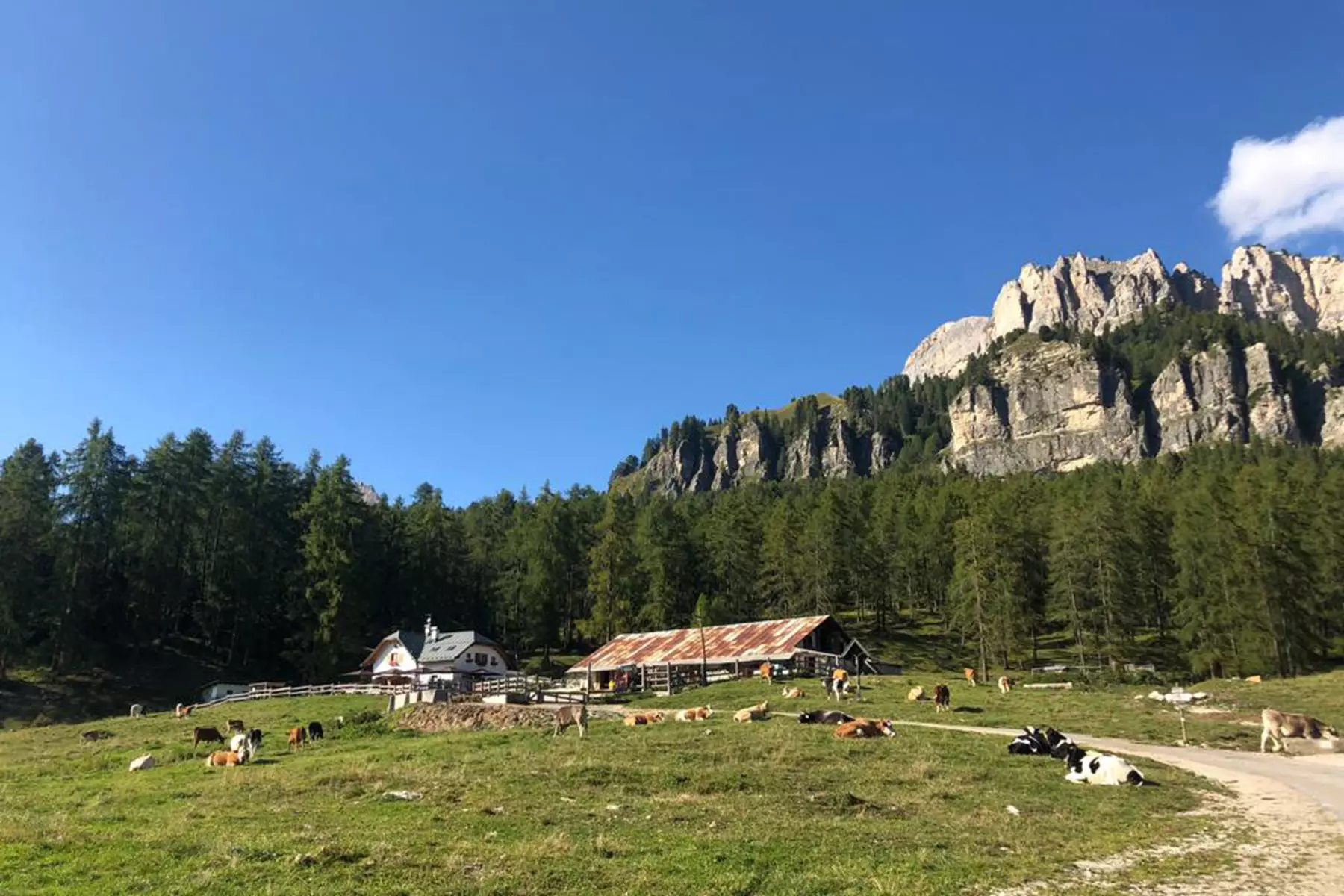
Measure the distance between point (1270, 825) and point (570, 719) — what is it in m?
24.2

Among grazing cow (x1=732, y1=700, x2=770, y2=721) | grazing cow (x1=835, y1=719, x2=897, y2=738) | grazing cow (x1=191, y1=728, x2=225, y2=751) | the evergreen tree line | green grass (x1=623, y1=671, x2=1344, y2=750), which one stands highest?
the evergreen tree line

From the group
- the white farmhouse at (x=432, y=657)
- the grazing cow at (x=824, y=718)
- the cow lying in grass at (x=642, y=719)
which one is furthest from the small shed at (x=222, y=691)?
the grazing cow at (x=824, y=718)

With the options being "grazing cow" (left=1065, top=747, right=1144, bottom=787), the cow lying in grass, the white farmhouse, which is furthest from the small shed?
"grazing cow" (left=1065, top=747, right=1144, bottom=787)

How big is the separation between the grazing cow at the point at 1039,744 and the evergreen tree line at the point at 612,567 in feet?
126

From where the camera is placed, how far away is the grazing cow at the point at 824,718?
31188mm

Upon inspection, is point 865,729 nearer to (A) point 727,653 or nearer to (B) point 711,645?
(A) point 727,653

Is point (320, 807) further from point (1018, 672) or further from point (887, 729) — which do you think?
point (1018, 672)

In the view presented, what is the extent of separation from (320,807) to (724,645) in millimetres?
43795

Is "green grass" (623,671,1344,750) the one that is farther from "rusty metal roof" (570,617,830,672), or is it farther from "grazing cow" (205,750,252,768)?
"grazing cow" (205,750,252,768)

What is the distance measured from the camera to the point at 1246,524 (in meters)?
65.4

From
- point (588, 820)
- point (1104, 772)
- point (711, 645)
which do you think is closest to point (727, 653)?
point (711, 645)

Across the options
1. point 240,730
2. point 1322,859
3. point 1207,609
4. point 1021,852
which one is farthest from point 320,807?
point 1207,609

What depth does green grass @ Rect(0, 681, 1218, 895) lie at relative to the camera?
403 inches

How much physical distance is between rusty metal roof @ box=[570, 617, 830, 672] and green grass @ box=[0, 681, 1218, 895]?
27580 millimetres
